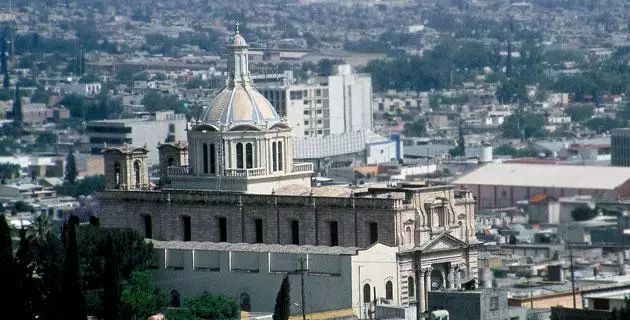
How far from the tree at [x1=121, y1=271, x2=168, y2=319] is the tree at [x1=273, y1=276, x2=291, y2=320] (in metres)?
4.01

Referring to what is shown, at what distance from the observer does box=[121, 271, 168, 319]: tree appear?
75250mm

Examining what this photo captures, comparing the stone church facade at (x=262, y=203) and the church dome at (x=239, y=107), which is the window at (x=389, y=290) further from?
the church dome at (x=239, y=107)

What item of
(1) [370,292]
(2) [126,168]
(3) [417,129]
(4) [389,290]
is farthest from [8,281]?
(3) [417,129]

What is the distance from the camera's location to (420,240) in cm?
7825

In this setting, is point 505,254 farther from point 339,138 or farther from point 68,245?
point 339,138

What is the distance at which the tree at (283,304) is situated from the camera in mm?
69125

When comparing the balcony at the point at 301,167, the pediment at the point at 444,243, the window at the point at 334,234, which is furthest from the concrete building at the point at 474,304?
the balcony at the point at 301,167

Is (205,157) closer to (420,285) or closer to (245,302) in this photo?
(245,302)

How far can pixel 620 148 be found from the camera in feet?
469

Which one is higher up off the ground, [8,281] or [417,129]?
[417,129]

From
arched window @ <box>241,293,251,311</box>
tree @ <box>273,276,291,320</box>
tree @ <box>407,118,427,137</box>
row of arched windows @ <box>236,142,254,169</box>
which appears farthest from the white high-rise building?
tree @ <box>273,276,291,320</box>

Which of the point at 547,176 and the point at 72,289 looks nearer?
the point at 72,289

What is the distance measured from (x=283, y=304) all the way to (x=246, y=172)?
1193cm

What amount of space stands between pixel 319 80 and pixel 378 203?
98.2 metres
